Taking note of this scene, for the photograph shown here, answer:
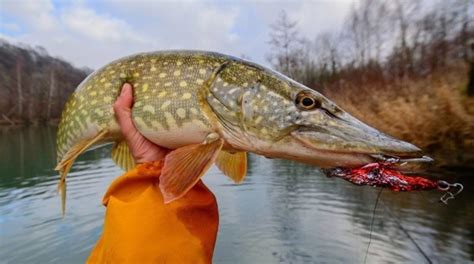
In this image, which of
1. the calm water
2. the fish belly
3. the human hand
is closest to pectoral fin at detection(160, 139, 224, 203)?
the fish belly

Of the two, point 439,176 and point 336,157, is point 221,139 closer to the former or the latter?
point 336,157

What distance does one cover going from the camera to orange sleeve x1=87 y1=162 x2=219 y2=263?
1291mm

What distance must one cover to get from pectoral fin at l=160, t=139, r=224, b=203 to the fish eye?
338 mm

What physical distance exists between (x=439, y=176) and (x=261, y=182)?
4.26 metres

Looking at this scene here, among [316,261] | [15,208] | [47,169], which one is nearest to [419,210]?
[316,261]

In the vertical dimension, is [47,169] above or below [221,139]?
below

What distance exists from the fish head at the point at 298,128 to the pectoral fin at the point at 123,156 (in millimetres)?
582

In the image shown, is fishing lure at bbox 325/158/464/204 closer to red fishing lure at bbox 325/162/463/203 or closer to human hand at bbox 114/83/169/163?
red fishing lure at bbox 325/162/463/203

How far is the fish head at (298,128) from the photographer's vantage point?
141 centimetres

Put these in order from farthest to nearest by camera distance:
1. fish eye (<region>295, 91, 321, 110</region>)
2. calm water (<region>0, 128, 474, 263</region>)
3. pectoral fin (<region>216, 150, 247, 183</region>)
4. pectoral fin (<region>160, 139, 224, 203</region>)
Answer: calm water (<region>0, 128, 474, 263</region>), pectoral fin (<region>216, 150, 247, 183</region>), fish eye (<region>295, 91, 321, 110</region>), pectoral fin (<region>160, 139, 224, 203</region>)

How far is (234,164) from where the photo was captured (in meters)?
1.88

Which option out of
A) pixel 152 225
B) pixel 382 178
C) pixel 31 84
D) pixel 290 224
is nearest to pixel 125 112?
pixel 152 225

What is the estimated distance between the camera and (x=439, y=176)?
22.4 ft

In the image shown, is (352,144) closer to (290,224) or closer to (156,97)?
(156,97)
